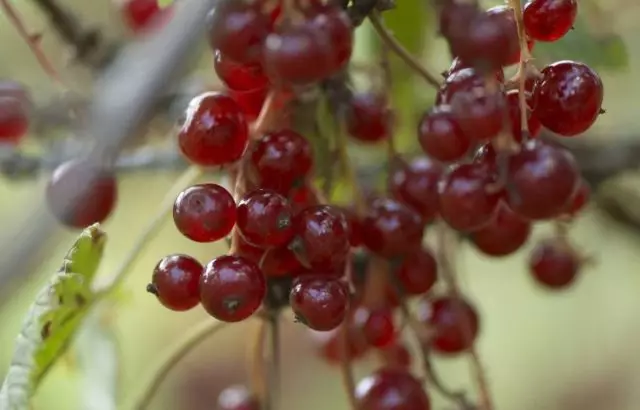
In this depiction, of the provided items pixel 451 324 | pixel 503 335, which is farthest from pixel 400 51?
pixel 503 335

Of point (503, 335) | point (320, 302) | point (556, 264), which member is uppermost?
point (320, 302)

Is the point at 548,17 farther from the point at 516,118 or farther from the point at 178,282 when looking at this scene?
the point at 178,282

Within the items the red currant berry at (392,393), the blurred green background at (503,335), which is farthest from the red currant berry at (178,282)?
the blurred green background at (503,335)

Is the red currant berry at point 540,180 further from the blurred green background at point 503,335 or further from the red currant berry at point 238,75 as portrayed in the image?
the blurred green background at point 503,335

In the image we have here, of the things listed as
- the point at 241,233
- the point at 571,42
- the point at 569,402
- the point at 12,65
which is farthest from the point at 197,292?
the point at 569,402

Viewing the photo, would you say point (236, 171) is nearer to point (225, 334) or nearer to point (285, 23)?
point (285, 23)
